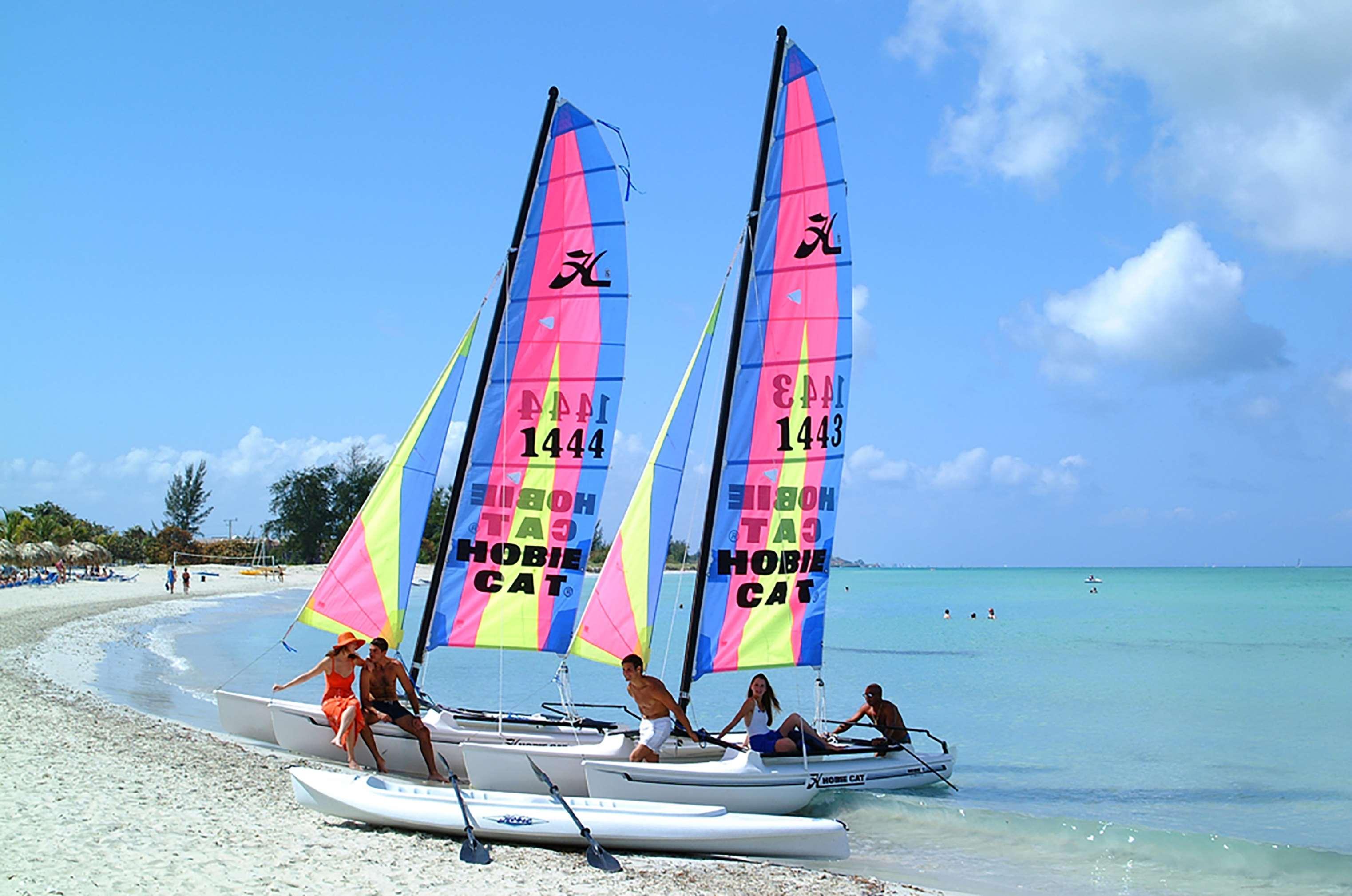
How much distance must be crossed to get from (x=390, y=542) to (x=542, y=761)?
331 cm

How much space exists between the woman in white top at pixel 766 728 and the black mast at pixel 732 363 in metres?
0.73

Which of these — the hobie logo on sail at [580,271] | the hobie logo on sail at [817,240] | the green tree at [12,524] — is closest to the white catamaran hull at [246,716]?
the hobie logo on sail at [580,271]

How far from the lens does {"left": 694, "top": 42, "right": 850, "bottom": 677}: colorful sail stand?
10.9 metres

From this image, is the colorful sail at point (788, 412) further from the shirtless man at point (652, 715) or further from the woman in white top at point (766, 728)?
the shirtless man at point (652, 715)

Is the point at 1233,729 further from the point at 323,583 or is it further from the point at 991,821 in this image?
the point at 323,583

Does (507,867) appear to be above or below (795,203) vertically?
below

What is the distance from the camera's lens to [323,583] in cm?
1138

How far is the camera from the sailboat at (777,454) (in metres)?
10.8

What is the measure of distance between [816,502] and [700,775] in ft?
10.8

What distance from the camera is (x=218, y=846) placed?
7.11 m

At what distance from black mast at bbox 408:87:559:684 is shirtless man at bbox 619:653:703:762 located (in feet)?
10.0

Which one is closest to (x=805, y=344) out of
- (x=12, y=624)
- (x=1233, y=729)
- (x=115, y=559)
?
(x=1233, y=729)

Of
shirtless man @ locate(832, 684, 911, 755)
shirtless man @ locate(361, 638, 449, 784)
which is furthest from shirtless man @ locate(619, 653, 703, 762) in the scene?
shirtless man @ locate(832, 684, 911, 755)

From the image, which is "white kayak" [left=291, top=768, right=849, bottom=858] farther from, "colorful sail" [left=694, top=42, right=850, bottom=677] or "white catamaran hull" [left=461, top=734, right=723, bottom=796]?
"colorful sail" [left=694, top=42, right=850, bottom=677]
